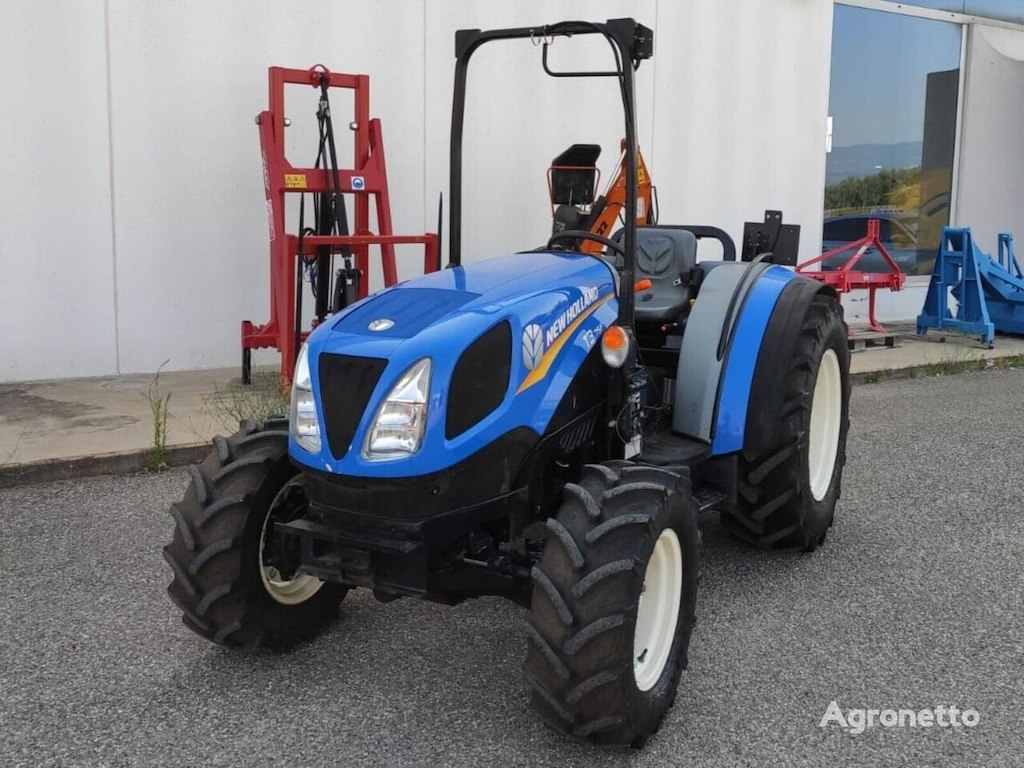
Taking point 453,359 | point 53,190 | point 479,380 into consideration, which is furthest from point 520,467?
point 53,190

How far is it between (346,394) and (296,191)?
13.7ft

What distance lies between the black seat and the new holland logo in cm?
Result: 110

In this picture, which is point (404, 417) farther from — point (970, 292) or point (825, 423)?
point (970, 292)

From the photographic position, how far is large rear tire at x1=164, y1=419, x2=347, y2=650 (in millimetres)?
2992

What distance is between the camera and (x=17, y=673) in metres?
3.09

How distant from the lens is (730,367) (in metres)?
3.68

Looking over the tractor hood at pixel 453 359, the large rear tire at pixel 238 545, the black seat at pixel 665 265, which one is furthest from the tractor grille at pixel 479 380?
the black seat at pixel 665 265

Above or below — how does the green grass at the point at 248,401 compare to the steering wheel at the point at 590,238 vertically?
below

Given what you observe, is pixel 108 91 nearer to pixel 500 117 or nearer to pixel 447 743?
pixel 500 117

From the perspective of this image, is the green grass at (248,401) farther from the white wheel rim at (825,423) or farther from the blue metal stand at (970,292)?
the blue metal stand at (970,292)

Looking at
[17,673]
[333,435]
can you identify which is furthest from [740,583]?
[17,673]

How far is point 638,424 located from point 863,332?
7970mm

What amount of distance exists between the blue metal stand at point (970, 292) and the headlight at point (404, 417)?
8.96 metres

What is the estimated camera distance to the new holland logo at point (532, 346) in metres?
2.87
